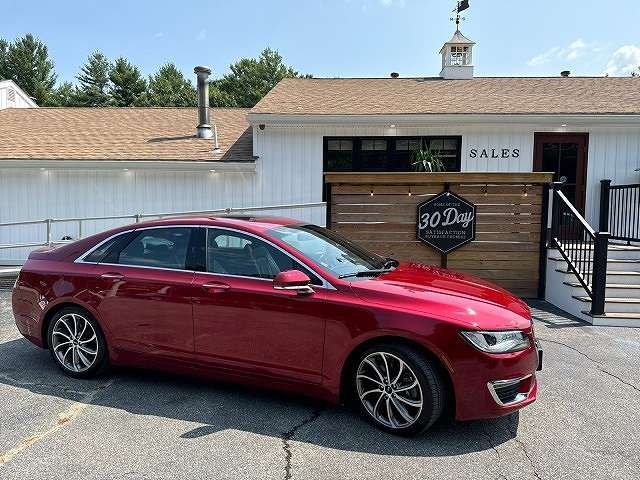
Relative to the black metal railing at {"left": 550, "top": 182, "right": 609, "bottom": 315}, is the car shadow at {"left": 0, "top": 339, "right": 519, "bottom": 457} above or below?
below

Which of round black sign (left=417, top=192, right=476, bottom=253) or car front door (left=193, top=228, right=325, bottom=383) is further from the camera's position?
round black sign (left=417, top=192, right=476, bottom=253)

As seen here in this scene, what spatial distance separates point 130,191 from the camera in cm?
1090

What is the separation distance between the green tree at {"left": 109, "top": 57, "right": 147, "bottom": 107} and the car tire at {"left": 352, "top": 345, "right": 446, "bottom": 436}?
41.4 metres

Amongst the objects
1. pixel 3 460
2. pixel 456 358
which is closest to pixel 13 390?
pixel 3 460

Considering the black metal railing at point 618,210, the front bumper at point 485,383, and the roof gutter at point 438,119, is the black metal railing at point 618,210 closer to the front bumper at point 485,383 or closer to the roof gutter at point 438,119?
the roof gutter at point 438,119

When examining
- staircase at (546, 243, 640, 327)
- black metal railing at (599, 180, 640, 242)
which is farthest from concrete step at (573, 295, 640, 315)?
black metal railing at (599, 180, 640, 242)

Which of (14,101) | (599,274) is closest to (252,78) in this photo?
(14,101)

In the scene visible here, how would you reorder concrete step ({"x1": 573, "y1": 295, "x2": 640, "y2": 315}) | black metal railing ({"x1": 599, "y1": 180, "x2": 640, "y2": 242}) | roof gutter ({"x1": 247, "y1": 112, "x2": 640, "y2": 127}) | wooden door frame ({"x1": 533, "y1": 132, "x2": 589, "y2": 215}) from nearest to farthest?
concrete step ({"x1": 573, "y1": 295, "x2": 640, "y2": 315}), black metal railing ({"x1": 599, "y1": 180, "x2": 640, "y2": 242}), roof gutter ({"x1": 247, "y1": 112, "x2": 640, "y2": 127}), wooden door frame ({"x1": 533, "y1": 132, "x2": 589, "y2": 215})

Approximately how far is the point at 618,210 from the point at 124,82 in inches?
1566

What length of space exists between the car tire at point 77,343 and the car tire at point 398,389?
94.1 inches

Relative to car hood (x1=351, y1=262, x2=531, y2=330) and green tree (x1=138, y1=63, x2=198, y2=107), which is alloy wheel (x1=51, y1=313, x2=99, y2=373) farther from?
green tree (x1=138, y1=63, x2=198, y2=107)

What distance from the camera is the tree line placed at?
40.5 metres

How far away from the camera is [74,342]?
14.4 ft

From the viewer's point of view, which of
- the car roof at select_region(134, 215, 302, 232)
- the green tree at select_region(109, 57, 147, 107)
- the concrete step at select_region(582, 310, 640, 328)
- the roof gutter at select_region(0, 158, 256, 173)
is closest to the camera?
the car roof at select_region(134, 215, 302, 232)
